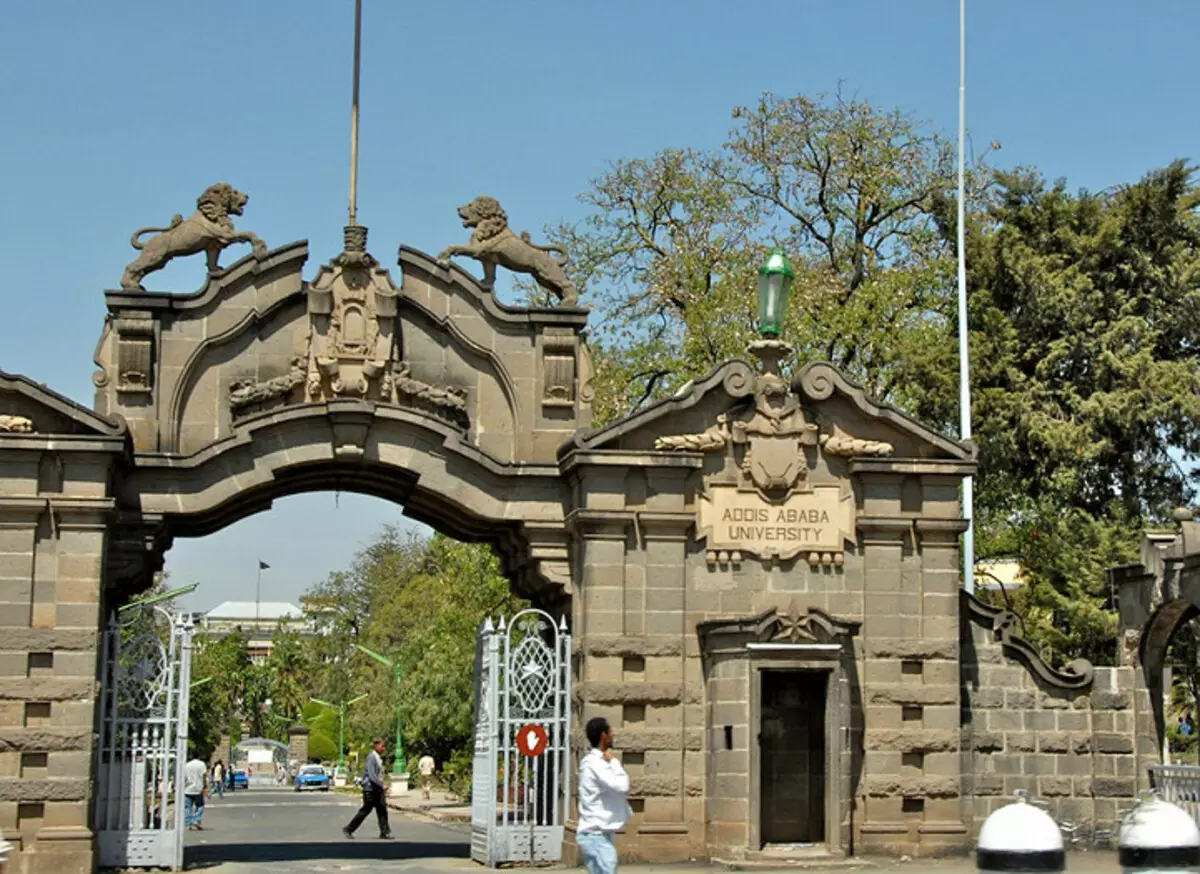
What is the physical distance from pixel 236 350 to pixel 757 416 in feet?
20.5

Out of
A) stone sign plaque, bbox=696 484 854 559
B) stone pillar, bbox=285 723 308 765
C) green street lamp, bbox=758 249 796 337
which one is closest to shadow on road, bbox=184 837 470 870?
stone sign plaque, bbox=696 484 854 559

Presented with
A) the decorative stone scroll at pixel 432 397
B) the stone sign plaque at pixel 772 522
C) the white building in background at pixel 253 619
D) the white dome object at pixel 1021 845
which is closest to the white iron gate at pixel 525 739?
the stone sign plaque at pixel 772 522

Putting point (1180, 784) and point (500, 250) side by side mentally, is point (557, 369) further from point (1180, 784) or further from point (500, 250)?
point (1180, 784)

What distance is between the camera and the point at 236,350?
21688mm

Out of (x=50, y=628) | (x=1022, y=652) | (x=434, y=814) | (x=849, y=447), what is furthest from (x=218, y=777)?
(x=849, y=447)

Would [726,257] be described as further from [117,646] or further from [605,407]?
[117,646]

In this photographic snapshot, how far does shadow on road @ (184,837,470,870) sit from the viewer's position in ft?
74.6

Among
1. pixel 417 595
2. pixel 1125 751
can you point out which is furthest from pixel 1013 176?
pixel 417 595

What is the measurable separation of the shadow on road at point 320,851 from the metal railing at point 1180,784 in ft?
28.8

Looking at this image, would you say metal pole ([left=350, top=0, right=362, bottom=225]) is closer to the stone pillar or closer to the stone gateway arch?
the stone gateway arch

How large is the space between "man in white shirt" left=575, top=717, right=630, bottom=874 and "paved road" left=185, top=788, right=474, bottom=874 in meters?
7.35

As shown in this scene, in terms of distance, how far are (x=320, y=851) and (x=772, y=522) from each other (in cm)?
801

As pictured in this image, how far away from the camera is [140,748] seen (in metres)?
20.9

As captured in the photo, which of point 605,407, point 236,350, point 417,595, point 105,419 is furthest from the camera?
point 417,595
